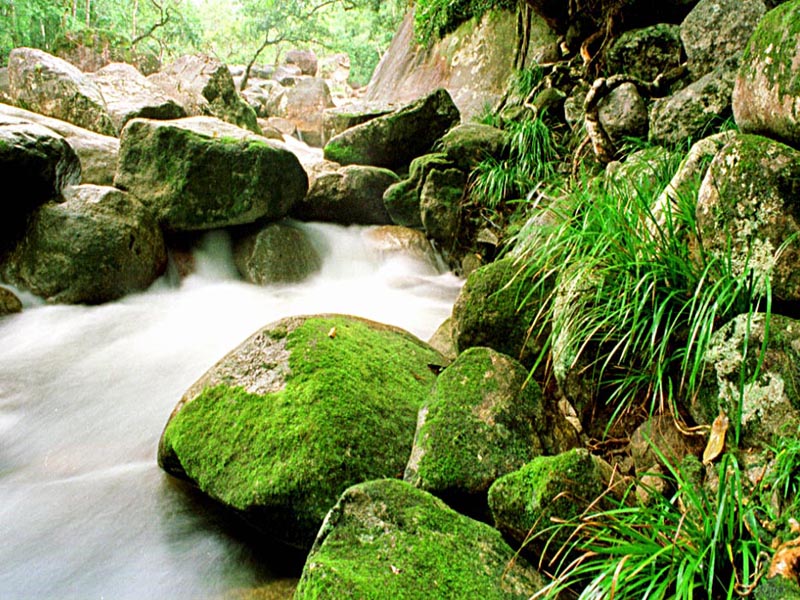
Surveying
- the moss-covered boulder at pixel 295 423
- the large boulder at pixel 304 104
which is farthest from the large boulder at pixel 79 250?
the large boulder at pixel 304 104

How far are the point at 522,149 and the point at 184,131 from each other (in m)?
4.03

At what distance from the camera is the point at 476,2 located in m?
9.46

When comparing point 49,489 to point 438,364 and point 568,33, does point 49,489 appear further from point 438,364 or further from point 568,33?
point 568,33

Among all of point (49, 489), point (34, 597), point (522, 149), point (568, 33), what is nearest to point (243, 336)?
point (49, 489)

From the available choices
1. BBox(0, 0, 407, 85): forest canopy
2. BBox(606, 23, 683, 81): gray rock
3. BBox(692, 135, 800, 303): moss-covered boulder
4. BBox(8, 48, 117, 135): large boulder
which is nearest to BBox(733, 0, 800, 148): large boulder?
BBox(692, 135, 800, 303): moss-covered boulder

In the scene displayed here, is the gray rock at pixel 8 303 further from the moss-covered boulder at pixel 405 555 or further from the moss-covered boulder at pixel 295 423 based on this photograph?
the moss-covered boulder at pixel 405 555

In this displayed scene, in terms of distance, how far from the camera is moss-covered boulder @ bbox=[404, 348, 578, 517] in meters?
2.10

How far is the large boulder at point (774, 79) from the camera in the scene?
192 centimetres

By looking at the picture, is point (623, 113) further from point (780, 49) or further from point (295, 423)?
point (295, 423)

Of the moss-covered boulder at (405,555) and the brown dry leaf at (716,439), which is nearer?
the moss-covered boulder at (405,555)

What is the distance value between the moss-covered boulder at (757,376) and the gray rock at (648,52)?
3.64m

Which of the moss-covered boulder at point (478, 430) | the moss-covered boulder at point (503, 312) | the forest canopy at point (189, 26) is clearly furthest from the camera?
the forest canopy at point (189, 26)

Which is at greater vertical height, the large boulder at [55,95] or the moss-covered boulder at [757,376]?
the large boulder at [55,95]

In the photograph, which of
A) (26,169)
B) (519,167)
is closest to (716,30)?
(519,167)
